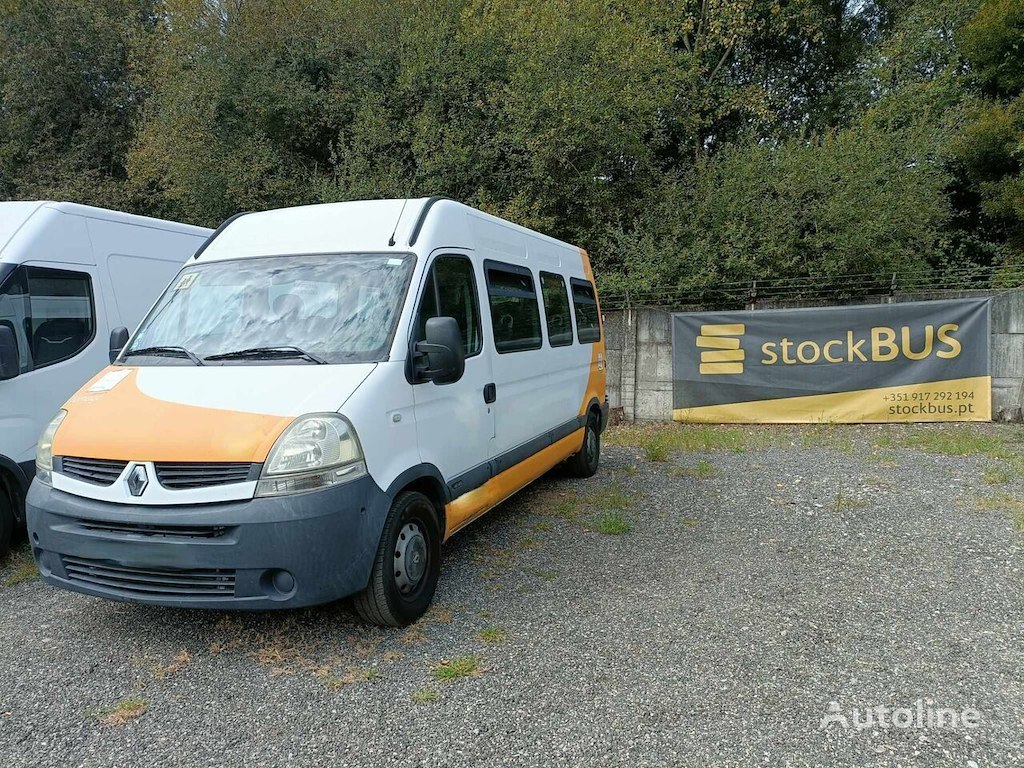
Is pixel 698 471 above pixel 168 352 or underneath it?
underneath

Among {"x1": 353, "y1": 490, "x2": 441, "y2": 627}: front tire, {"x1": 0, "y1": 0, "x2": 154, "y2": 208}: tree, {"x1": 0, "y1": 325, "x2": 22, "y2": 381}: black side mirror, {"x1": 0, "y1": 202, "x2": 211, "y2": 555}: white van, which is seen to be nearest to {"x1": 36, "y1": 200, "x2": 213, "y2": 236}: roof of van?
{"x1": 0, "y1": 202, "x2": 211, "y2": 555}: white van

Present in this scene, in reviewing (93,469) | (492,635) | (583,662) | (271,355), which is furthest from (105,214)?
(583,662)

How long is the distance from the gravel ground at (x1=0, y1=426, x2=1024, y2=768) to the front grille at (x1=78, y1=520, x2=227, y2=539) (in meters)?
0.69

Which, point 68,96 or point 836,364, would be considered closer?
point 836,364

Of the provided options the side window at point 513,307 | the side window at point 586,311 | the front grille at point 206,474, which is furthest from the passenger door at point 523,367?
the front grille at point 206,474

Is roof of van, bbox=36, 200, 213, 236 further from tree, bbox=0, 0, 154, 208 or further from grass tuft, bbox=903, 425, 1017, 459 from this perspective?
tree, bbox=0, 0, 154, 208

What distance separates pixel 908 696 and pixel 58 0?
69.3 ft

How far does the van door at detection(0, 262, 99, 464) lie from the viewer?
468 cm

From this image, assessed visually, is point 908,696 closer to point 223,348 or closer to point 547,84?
point 223,348

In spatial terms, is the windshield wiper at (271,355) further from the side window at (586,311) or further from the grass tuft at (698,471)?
the grass tuft at (698,471)

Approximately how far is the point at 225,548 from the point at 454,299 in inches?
78.0

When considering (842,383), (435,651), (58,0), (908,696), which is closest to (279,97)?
(58,0)

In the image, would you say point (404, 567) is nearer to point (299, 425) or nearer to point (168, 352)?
point (299, 425)

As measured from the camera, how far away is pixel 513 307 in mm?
5109
